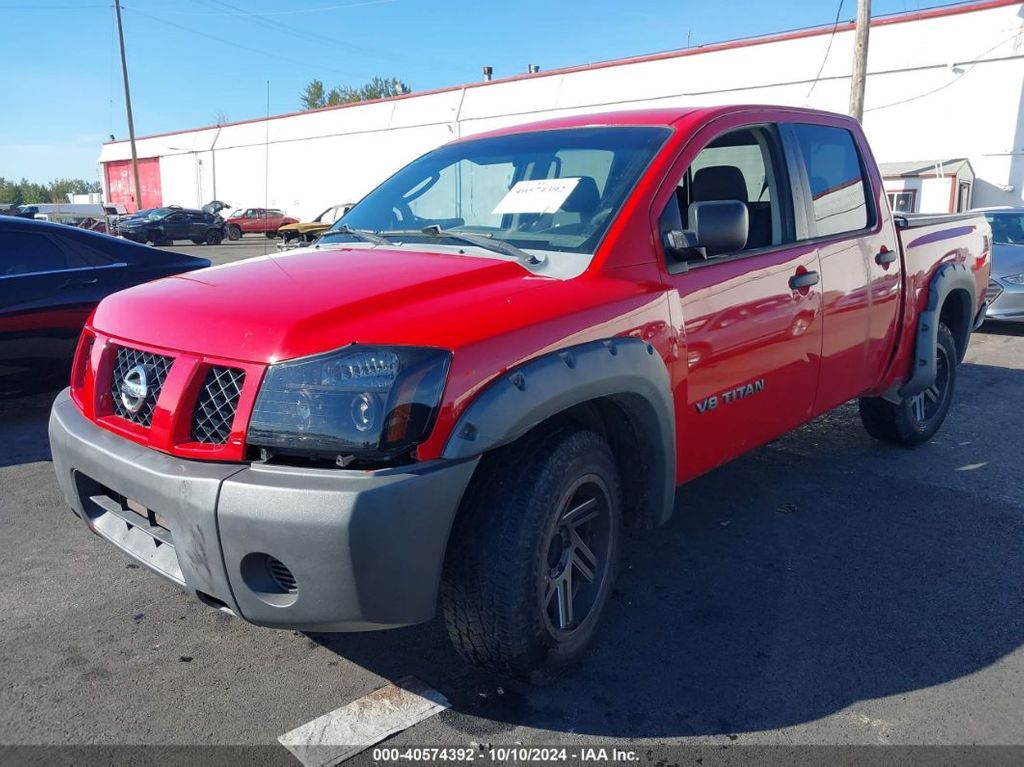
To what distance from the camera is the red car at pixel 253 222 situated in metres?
35.3

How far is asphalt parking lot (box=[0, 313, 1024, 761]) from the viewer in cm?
261

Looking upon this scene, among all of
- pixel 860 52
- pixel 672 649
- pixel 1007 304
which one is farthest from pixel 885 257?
pixel 860 52

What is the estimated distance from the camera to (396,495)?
218 cm

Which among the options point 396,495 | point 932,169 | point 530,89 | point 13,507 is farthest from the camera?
point 530,89

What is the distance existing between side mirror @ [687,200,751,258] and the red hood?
72 centimetres

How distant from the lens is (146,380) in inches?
103

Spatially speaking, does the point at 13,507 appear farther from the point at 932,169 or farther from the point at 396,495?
the point at 932,169

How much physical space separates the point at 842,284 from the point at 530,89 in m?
27.1

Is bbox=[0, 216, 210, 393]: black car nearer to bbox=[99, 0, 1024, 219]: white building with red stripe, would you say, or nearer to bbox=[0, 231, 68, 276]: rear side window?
bbox=[0, 231, 68, 276]: rear side window

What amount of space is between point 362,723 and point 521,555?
0.76 metres

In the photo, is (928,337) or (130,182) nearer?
(928,337)

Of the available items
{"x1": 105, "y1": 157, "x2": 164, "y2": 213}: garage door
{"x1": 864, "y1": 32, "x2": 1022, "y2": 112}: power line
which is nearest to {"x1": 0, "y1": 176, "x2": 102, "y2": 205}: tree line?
{"x1": 105, "y1": 157, "x2": 164, "y2": 213}: garage door

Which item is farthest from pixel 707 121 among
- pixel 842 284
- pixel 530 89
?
pixel 530 89

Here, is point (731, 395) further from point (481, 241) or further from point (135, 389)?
point (135, 389)
